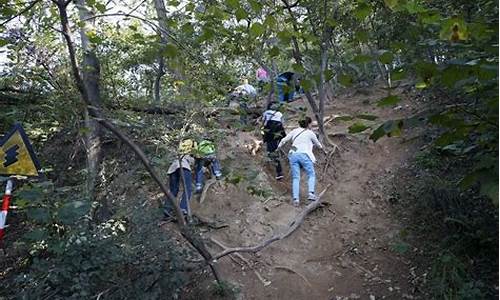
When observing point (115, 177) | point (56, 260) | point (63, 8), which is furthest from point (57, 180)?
point (63, 8)

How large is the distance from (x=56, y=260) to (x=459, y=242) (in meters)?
4.30

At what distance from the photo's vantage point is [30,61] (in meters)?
6.06

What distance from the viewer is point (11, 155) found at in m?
3.66

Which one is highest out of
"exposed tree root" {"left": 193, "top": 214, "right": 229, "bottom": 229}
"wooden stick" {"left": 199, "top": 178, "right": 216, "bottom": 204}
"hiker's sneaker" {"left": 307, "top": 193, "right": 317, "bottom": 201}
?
"wooden stick" {"left": 199, "top": 178, "right": 216, "bottom": 204}

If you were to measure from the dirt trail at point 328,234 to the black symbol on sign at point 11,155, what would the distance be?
A: 2.56 m

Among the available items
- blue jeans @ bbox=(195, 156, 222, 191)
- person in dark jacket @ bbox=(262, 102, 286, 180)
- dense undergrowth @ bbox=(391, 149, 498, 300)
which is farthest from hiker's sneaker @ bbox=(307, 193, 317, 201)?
blue jeans @ bbox=(195, 156, 222, 191)

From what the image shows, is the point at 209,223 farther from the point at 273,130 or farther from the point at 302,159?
the point at 273,130

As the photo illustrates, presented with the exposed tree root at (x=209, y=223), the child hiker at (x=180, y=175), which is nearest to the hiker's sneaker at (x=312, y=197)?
the exposed tree root at (x=209, y=223)

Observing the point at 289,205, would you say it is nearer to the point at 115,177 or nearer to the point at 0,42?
the point at 115,177

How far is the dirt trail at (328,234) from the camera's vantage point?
5.18 meters

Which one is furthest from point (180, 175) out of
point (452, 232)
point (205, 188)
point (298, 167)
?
point (452, 232)

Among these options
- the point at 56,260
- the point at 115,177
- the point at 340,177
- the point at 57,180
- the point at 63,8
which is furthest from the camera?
the point at 340,177

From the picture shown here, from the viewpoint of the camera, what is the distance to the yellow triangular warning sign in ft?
11.9

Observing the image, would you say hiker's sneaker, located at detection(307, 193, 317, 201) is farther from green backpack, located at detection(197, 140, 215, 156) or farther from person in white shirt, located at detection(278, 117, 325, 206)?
green backpack, located at detection(197, 140, 215, 156)
